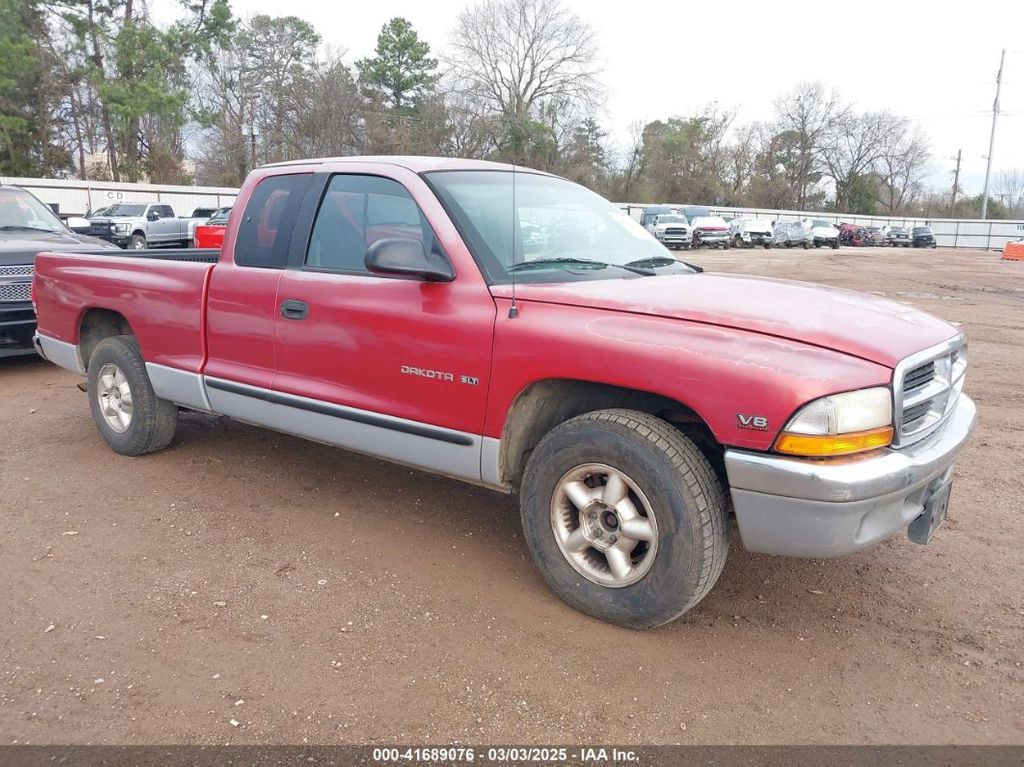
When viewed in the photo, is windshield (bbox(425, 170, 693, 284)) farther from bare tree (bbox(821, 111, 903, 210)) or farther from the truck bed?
bare tree (bbox(821, 111, 903, 210))

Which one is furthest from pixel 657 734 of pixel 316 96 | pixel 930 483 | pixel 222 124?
pixel 222 124

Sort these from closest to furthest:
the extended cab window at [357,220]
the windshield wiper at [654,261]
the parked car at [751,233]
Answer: the extended cab window at [357,220] → the windshield wiper at [654,261] → the parked car at [751,233]

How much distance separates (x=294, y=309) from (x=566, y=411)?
1539mm

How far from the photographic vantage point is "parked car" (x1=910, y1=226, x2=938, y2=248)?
2266 inches

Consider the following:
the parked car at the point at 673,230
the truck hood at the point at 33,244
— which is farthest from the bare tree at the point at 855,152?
the truck hood at the point at 33,244

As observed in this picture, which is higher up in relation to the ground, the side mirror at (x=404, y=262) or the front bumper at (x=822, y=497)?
the side mirror at (x=404, y=262)

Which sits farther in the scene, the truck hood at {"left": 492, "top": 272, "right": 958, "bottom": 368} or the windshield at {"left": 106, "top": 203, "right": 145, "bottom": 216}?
the windshield at {"left": 106, "top": 203, "right": 145, "bottom": 216}

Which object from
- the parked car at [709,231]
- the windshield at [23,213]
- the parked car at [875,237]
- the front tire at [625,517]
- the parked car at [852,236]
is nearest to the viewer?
the front tire at [625,517]

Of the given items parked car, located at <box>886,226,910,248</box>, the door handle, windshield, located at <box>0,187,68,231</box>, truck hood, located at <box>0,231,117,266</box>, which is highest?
windshield, located at <box>0,187,68,231</box>

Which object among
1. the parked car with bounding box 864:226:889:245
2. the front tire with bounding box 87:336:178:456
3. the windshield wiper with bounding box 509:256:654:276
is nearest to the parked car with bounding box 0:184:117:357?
the front tire with bounding box 87:336:178:456

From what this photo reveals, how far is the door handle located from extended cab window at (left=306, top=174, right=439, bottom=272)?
0.22 m

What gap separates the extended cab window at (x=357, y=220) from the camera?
12.5 ft

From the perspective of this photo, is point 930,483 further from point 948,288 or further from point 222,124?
point 222,124

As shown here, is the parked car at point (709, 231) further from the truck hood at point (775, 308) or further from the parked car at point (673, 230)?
the truck hood at point (775, 308)
